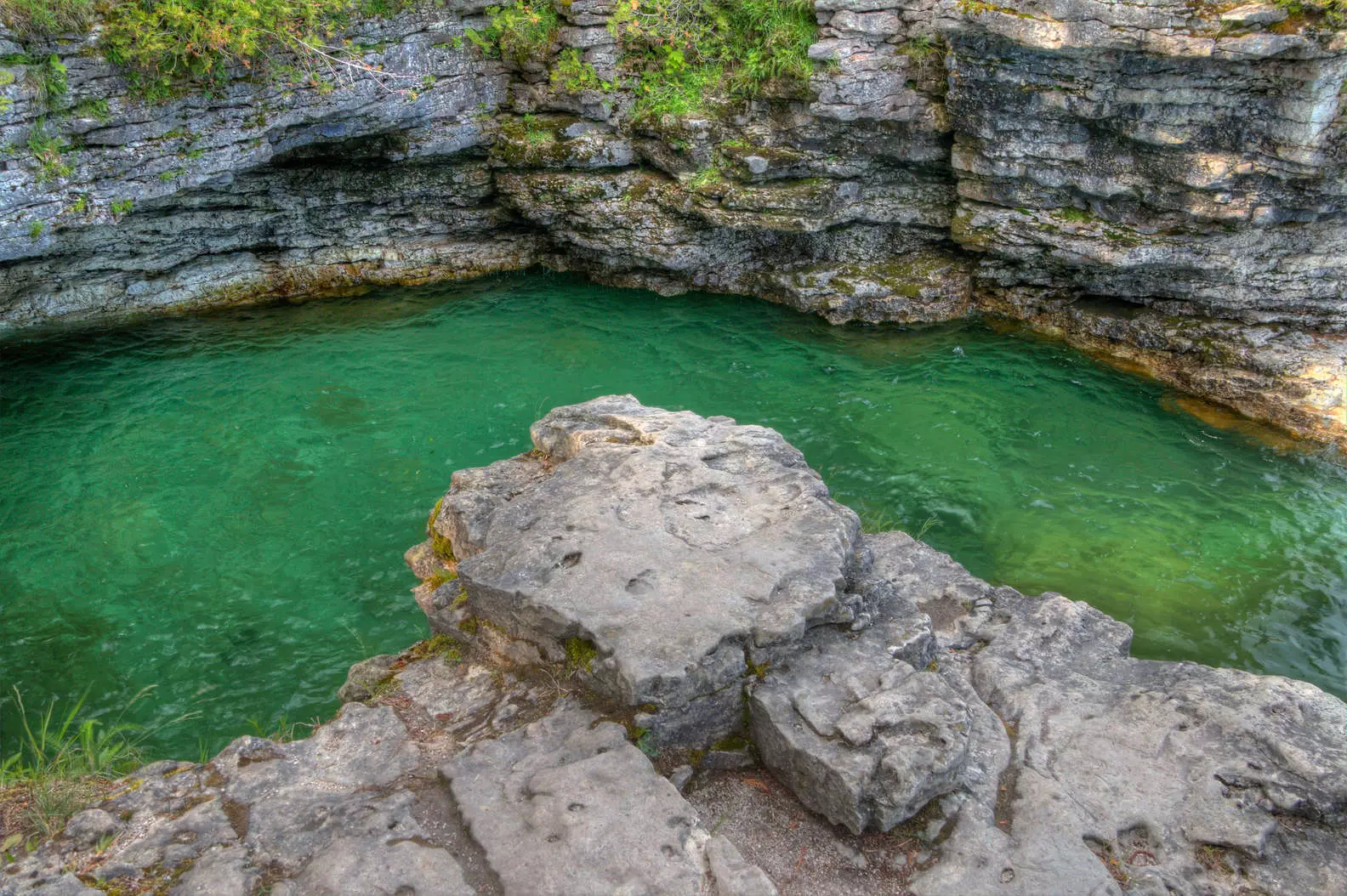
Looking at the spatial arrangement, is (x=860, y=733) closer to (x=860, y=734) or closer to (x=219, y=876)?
(x=860, y=734)

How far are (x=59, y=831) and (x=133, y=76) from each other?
10082mm

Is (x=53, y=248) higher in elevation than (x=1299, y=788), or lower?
higher

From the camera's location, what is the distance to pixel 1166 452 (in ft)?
36.6

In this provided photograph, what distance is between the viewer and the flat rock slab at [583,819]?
445 cm

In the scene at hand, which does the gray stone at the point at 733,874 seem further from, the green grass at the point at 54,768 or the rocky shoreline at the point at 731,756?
the green grass at the point at 54,768

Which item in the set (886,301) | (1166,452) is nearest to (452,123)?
(886,301)

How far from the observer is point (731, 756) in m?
5.38

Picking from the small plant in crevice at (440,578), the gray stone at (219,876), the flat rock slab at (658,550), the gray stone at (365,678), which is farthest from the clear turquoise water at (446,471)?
the gray stone at (219,876)

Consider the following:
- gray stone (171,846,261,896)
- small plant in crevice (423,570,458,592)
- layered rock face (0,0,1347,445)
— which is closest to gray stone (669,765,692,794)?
gray stone (171,846,261,896)

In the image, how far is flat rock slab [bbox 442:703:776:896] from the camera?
4.45m

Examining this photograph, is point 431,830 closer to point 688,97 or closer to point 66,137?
point 66,137

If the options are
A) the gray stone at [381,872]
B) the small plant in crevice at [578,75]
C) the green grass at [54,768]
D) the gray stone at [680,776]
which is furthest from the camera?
the small plant in crevice at [578,75]

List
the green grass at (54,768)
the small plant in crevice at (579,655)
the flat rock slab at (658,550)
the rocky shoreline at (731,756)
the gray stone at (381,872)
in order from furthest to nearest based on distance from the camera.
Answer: the small plant in crevice at (579,655)
the flat rock slab at (658,550)
the green grass at (54,768)
the rocky shoreline at (731,756)
the gray stone at (381,872)

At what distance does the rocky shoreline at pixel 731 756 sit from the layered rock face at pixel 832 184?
712 cm
